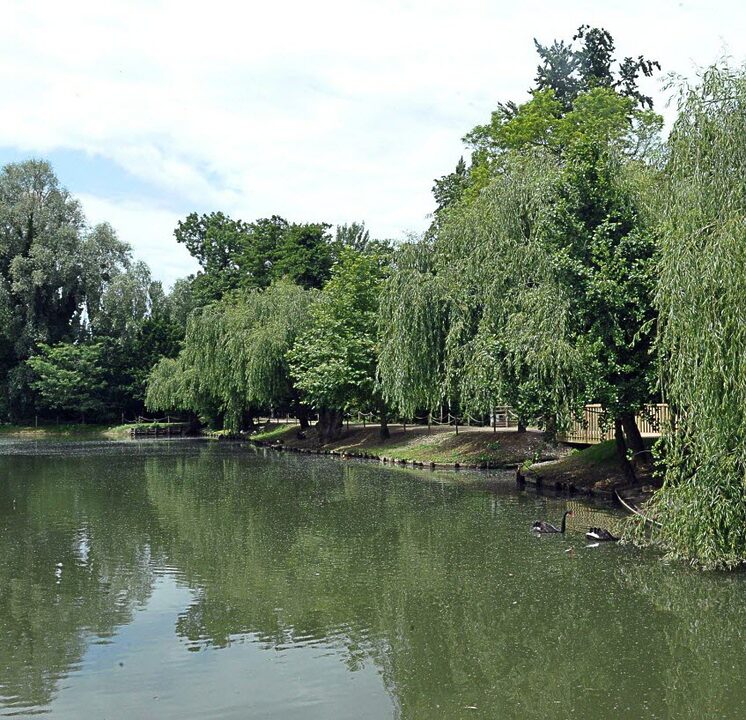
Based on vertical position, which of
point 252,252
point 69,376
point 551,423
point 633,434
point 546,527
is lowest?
point 546,527

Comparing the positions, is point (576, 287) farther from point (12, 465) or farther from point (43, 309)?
point (43, 309)

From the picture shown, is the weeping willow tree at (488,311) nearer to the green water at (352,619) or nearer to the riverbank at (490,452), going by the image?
the riverbank at (490,452)

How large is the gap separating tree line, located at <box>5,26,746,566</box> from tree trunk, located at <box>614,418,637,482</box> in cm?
10

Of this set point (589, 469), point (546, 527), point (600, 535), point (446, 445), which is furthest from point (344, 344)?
point (600, 535)

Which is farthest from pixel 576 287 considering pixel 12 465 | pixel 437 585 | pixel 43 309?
pixel 43 309

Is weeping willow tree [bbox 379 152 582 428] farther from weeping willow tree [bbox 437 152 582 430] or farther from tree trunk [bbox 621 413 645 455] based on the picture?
tree trunk [bbox 621 413 645 455]

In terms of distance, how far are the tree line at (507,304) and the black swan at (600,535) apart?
1.77 metres

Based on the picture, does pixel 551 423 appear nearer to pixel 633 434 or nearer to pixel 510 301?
pixel 633 434

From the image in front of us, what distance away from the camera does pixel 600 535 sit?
1480cm

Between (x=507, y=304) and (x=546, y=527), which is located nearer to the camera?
(x=546, y=527)

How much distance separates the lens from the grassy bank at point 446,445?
29.2m

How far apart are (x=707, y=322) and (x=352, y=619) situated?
6071mm

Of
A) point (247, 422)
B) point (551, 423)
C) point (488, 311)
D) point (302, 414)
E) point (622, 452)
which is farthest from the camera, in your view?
point (247, 422)

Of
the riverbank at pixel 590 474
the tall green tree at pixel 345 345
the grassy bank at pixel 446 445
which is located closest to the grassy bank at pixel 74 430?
the grassy bank at pixel 446 445
